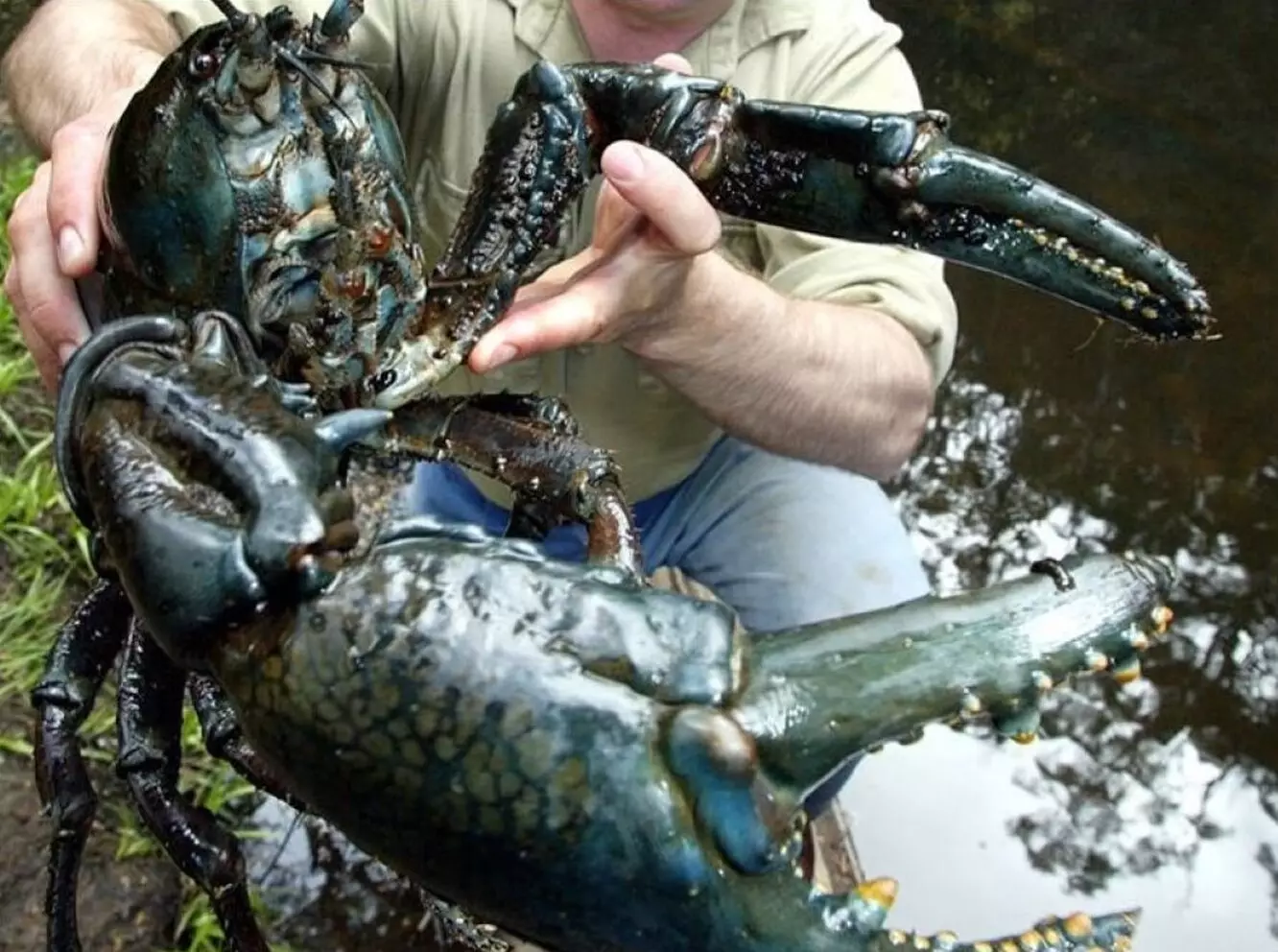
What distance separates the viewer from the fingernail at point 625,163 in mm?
1669

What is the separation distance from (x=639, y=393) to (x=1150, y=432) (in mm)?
2147

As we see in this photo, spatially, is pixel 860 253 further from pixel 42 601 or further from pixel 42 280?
pixel 42 601

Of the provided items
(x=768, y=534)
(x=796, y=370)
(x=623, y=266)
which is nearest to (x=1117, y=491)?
(x=768, y=534)

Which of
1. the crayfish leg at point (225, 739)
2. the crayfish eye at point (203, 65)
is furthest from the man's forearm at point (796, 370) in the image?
the crayfish leg at point (225, 739)

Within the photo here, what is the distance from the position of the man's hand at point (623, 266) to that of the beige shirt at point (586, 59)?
58 cm

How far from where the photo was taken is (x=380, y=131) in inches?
72.4

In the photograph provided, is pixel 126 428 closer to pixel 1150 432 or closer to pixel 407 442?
pixel 407 442

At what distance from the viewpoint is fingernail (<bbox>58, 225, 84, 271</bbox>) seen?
5.98 ft

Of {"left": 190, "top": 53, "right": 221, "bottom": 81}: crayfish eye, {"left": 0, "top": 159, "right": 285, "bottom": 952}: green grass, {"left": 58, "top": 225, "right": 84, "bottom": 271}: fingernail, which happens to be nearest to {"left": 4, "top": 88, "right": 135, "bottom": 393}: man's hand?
{"left": 58, "top": 225, "right": 84, "bottom": 271}: fingernail

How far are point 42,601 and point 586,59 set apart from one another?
1593 mm

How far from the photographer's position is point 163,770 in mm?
2119

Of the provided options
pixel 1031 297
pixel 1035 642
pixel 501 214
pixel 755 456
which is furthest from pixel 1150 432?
pixel 1035 642

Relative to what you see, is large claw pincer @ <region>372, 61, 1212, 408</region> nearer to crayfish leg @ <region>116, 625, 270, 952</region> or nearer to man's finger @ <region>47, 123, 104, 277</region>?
man's finger @ <region>47, 123, 104, 277</region>

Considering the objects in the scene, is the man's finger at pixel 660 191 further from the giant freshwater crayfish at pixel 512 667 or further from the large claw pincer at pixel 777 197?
the giant freshwater crayfish at pixel 512 667
